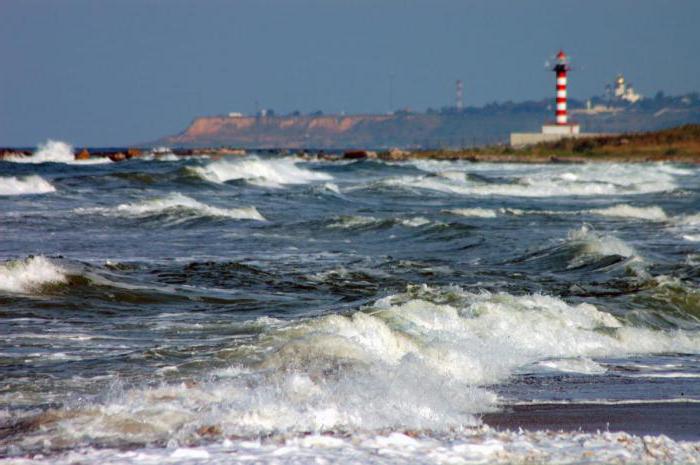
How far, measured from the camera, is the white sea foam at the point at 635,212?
26397 mm

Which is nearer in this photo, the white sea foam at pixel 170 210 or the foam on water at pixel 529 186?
the white sea foam at pixel 170 210

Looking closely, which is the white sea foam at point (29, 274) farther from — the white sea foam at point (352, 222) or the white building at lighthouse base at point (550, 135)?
the white building at lighthouse base at point (550, 135)

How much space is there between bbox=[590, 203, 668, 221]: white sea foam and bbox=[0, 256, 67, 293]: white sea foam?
16845 millimetres

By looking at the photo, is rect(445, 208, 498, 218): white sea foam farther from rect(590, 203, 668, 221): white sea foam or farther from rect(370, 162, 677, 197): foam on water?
rect(370, 162, 677, 197): foam on water

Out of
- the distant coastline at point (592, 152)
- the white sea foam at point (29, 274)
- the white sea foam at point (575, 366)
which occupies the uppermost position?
the white sea foam at point (29, 274)

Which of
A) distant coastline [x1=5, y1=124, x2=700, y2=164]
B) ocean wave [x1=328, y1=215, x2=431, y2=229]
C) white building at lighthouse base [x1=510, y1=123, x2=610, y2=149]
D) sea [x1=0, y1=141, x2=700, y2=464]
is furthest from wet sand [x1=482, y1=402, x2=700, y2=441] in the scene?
white building at lighthouse base [x1=510, y1=123, x2=610, y2=149]

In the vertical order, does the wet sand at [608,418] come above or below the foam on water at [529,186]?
above

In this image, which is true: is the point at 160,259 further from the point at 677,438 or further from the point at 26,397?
the point at 677,438

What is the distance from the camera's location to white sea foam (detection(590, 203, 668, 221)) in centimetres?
2640

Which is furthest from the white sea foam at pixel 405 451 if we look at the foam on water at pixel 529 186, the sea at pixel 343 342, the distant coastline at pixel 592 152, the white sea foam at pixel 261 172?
the distant coastline at pixel 592 152

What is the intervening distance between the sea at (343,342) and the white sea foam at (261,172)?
2167 cm

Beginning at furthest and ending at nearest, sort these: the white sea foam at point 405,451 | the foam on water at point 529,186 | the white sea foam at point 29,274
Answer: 1. the foam on water at point 529,186
2. the white sea foam at point 29,274
3. the white sea foam at point 405,451

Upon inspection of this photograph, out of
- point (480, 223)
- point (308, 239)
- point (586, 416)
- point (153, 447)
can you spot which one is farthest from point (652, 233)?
point (153, 447)

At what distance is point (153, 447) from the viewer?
Answer: 5.58 metres
